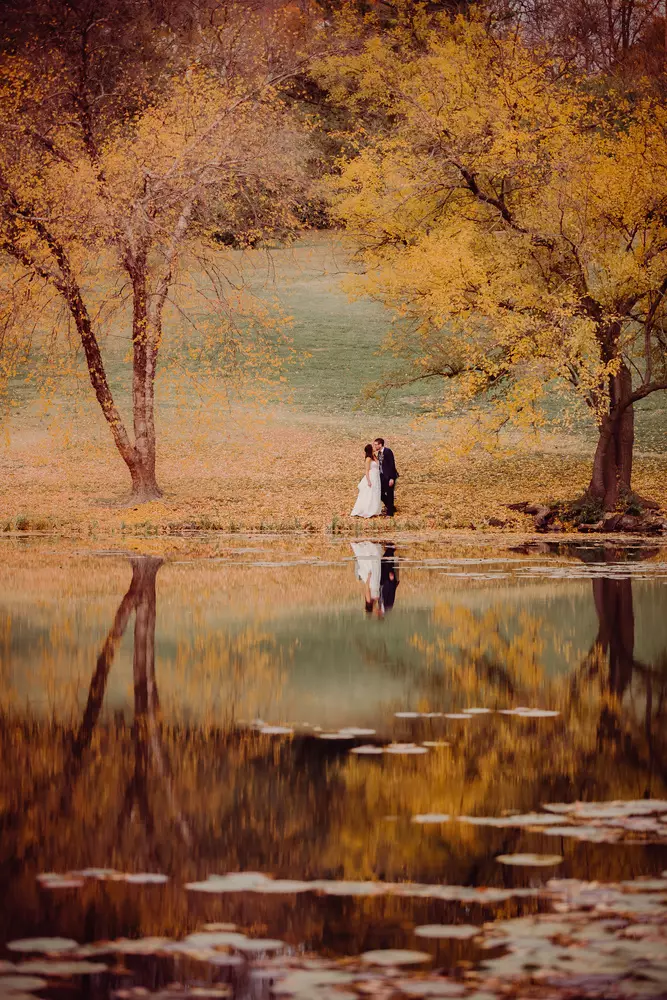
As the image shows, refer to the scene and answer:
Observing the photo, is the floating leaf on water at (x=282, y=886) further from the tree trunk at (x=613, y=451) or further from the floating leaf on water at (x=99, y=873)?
the tree trunk at (x=613, y=451)

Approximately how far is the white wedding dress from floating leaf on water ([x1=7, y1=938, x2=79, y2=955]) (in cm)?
2890

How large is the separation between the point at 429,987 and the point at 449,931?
2.05ft

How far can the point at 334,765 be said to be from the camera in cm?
820

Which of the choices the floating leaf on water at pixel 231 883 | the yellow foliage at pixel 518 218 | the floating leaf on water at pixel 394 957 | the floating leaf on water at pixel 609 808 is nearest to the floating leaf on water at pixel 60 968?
the floating leaf on water at pixel 394 957

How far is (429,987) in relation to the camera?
4.64 meters

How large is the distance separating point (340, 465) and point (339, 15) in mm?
14193

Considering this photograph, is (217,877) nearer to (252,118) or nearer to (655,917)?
(655,917)

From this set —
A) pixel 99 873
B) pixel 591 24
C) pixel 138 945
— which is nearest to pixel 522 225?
pixel 591 24

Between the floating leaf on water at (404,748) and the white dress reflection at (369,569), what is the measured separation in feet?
22.7

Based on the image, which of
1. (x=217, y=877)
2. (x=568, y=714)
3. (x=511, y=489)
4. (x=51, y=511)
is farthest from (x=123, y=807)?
(x=511, y=489)

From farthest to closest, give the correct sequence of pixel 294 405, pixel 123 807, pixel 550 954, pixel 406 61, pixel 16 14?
pixel 294 405
pixel 16 14
pixel 406 61
pixel 123 807
pixel 550 954

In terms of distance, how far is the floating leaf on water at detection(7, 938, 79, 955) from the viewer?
503 centimetres

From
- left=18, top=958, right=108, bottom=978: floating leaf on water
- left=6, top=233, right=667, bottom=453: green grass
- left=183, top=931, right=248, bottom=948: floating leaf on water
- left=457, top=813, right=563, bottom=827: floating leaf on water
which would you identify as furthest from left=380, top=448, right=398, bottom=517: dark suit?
left=18, top=958, right=108, bottom=978: floating leaf on water

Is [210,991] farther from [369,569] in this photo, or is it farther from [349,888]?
[369,569]
